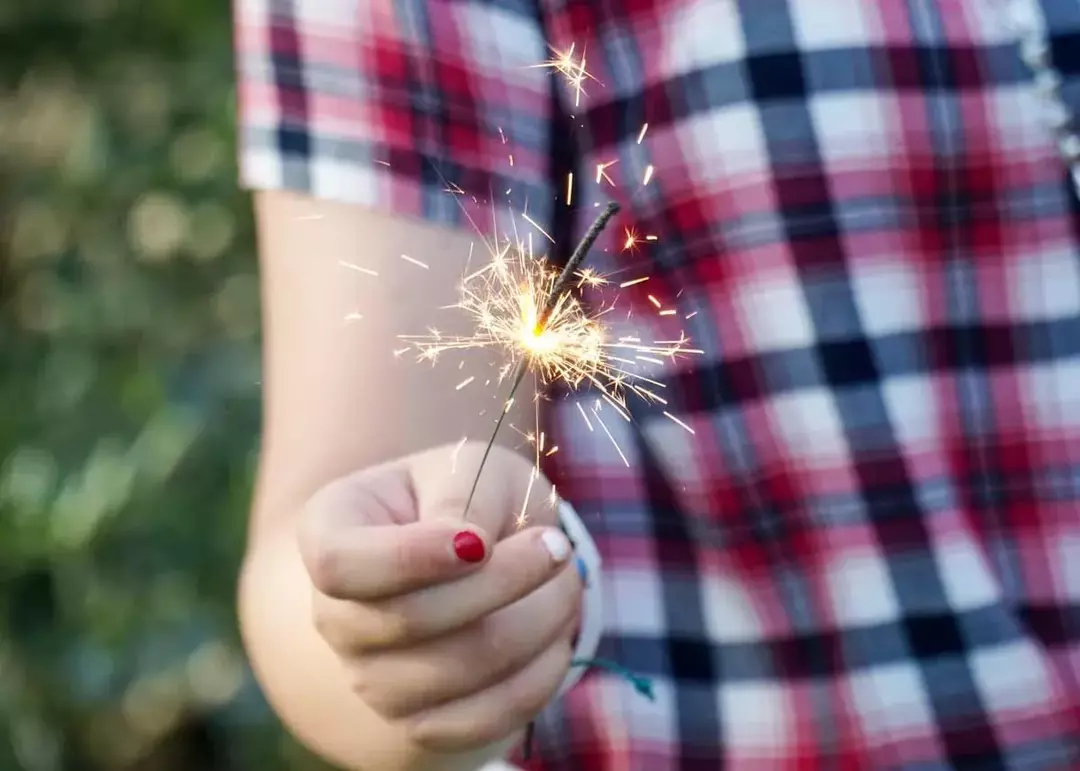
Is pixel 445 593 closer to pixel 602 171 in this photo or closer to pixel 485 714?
pixel 485 714

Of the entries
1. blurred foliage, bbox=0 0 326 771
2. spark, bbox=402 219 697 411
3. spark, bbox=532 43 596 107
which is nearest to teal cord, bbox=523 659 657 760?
spark, bbox=402 219 697 411

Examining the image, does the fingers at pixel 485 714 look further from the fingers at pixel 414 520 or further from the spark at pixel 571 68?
the spark at pixel 571 68

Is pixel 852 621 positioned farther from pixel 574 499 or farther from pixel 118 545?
pixel 118 545

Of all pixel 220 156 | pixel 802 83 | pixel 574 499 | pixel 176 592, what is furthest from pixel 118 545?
pixel 802 83

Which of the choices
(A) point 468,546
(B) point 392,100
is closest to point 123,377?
(B) point 392,100

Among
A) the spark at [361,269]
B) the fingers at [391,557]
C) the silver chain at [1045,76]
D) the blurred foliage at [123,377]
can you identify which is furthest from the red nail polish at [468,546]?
the blurred foliage at [123,377]

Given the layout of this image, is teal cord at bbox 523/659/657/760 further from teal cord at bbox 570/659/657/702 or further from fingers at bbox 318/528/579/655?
fingers at bbox 318/528/579/655
